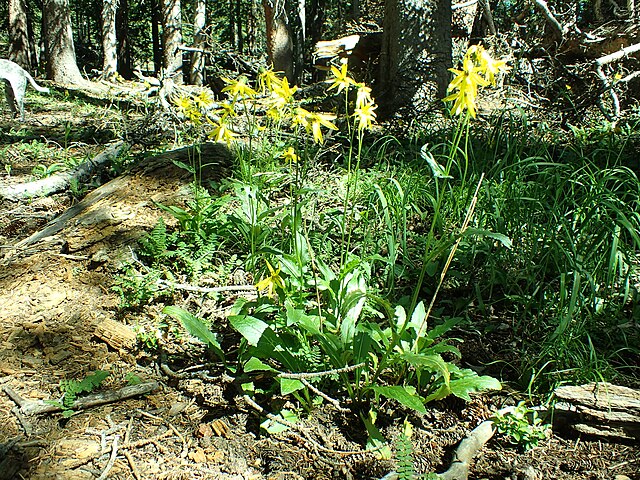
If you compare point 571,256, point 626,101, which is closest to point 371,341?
point 571,256

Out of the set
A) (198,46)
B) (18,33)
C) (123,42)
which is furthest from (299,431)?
(123,42)

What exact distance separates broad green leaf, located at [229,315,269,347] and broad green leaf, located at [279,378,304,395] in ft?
0.72

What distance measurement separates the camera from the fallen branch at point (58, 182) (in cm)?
420

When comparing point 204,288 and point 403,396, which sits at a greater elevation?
point 204,288

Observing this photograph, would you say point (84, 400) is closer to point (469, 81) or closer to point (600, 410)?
point (469, 81)

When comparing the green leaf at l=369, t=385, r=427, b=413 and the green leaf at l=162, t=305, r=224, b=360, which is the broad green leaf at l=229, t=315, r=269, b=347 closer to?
the green leaf at l=162, t=305, r=224, b=360

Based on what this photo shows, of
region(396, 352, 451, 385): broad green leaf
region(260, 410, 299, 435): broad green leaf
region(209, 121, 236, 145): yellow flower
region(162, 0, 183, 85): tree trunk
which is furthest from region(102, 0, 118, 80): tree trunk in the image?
region(396, 352, 451, 385): broad green leaf

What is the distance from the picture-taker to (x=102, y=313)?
2.62 meters

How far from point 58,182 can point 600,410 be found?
13.7ft

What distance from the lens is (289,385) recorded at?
189cm

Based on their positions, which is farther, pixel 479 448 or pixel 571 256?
pixel 571 256

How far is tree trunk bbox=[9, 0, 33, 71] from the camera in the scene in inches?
476

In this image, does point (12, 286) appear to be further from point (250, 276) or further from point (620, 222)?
point (620, 222)

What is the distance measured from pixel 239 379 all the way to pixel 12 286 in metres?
1.46
